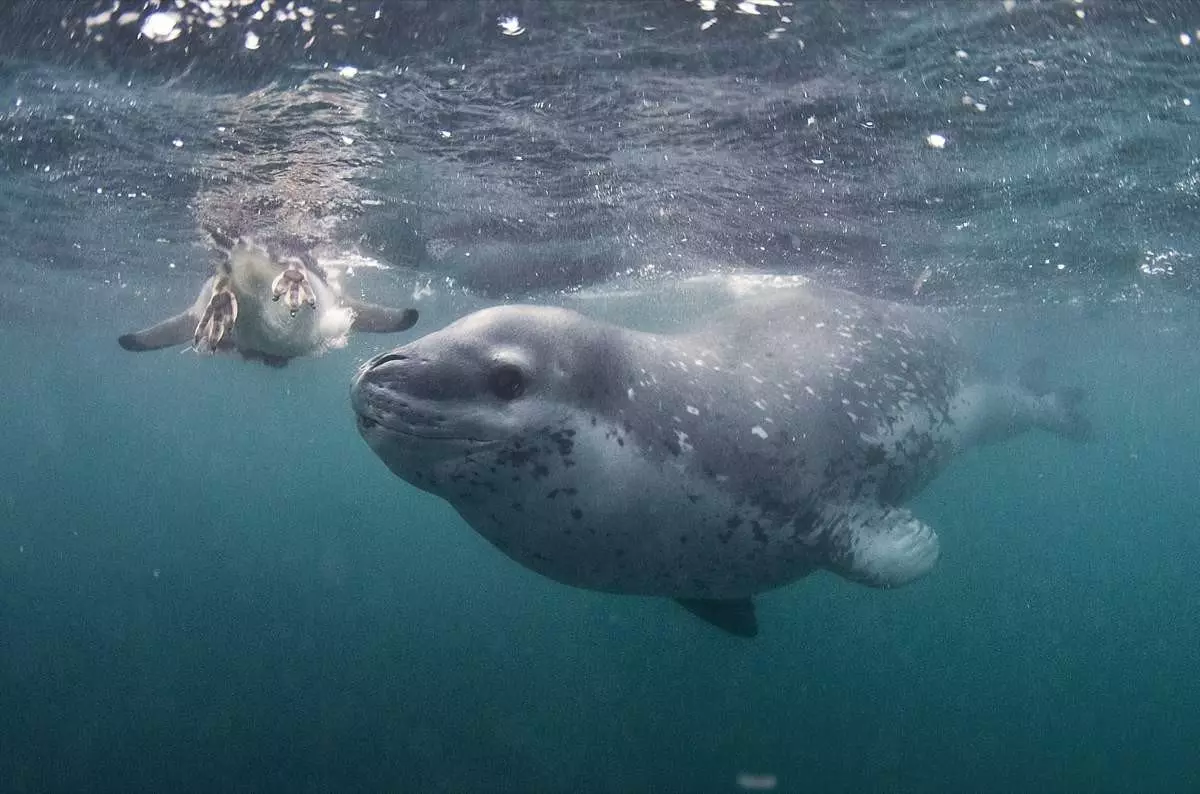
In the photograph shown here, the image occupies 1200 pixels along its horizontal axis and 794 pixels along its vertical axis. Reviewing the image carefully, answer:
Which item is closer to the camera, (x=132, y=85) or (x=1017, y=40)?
(x=1017, y=40)

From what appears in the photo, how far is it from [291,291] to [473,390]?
1.89 metres

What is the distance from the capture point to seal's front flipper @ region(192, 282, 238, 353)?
15.8 ft

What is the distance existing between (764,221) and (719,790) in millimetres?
9001

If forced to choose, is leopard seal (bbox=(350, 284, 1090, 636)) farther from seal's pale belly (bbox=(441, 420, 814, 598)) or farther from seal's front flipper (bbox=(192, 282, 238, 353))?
seal's front flipper (bbox=(192, 282, 238, 353))

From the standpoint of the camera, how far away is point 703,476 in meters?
4.51

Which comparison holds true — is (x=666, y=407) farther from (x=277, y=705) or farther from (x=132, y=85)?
(x=277, y=705)

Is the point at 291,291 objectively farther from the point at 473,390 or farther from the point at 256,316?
the point at 473,390

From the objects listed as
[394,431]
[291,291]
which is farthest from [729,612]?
[291,291]

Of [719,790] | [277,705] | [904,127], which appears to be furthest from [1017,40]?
[277,705]

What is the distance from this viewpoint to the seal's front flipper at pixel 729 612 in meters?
6.24

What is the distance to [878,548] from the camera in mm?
5668

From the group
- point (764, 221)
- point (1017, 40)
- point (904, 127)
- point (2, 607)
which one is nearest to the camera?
point (1017, 40)

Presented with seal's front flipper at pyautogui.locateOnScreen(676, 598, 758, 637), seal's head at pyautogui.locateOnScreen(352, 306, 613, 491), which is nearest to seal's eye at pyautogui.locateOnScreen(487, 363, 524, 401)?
seal's head at pyautogui.locateOnScreen(352, 306, 613, 491)

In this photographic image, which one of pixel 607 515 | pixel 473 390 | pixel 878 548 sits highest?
pixel 473 390
